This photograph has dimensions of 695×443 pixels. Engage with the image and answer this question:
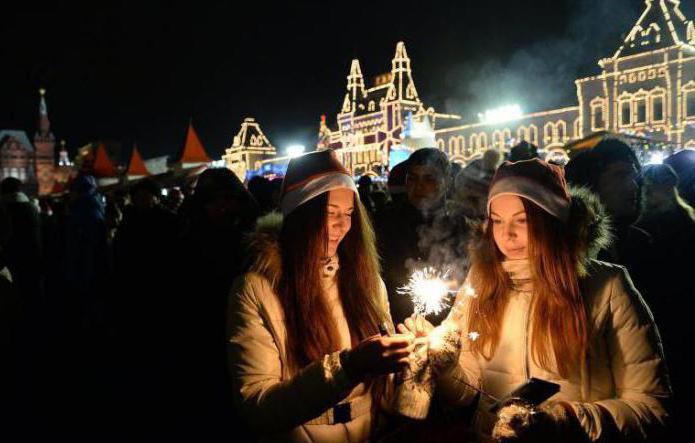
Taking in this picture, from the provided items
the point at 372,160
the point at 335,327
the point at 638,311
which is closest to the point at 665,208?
the point at 638,311

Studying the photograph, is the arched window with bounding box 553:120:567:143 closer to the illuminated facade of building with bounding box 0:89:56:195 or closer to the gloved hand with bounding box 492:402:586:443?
the gloved hand with bounding box 492:402:586:443

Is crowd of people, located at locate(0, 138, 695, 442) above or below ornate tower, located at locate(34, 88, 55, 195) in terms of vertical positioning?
below

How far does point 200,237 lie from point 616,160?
9.99 ft

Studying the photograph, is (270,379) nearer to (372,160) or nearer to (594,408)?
(594,408)

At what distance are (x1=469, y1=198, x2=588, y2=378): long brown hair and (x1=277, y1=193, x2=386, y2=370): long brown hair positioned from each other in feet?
1.62

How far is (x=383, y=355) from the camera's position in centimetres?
188

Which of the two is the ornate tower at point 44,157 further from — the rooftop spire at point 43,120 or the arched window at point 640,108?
the arched window at point 640,108

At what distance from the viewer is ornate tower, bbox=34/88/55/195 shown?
89.5 meters

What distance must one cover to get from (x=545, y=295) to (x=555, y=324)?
13 centimetres

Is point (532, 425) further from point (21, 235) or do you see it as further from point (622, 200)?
point (21, 235)

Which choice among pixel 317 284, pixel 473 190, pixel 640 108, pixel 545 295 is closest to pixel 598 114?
pixel 640 108

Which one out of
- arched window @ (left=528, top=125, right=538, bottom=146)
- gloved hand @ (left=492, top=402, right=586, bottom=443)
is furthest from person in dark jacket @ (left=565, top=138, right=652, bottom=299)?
arched window @ (left=528, top=125, right=538, bottom=146)

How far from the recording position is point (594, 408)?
1.99 m

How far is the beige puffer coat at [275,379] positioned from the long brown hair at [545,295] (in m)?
0.61
